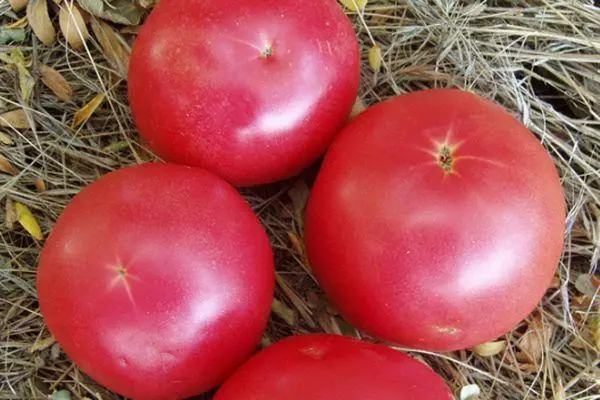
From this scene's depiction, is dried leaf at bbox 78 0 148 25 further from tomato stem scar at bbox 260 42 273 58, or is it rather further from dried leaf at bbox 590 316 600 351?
dried leaf at bbox 590 316 600 351

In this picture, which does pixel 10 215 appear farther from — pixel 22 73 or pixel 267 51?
pixel 267 51

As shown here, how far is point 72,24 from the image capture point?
3.84 ft

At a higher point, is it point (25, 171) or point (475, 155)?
point (475, 155)

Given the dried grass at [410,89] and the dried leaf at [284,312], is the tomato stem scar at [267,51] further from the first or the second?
the dried leaf at [284,312]

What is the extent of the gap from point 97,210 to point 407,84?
59cm

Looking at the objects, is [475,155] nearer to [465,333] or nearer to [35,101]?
[465,333]

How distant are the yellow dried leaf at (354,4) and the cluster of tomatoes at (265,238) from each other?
0.22m

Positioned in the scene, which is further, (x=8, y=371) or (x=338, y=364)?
(x=8, y=371)

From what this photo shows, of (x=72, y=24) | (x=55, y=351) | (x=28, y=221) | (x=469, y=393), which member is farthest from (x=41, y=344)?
(x=469, y=393)

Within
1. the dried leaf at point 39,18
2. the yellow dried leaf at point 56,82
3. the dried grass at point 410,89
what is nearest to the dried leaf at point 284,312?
the dried grass at point 410,89

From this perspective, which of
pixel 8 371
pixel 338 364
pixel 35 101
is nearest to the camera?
pixel 338 364

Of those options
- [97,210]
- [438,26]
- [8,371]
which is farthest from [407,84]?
[8,371]

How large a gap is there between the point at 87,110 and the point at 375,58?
487mm

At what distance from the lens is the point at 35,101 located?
1.17 metres
